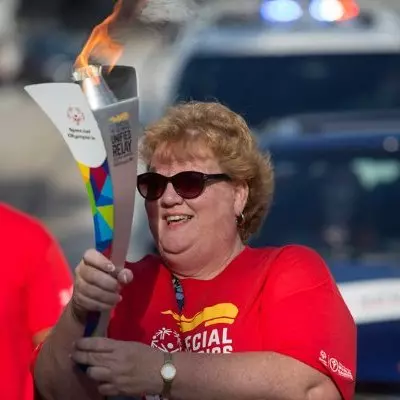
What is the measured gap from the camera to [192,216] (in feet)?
10.1

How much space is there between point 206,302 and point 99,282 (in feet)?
1.26

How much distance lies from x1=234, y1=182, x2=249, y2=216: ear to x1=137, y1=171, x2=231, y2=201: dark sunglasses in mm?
65

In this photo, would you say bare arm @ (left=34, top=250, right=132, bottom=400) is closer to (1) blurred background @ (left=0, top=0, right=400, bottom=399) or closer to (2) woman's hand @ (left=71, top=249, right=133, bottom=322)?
(2) woman's hand @ (left=71, top=249, right=133, bottom=322)

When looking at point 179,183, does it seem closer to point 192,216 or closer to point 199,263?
point 192,216

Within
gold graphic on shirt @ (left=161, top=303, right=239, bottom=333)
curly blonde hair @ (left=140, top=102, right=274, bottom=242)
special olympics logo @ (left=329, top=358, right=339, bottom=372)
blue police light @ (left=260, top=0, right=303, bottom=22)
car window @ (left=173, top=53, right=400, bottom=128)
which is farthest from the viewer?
blue police light @ (left=260, top=0, right=303, bottom=22)

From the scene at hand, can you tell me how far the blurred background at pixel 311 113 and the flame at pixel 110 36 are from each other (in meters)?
0.06

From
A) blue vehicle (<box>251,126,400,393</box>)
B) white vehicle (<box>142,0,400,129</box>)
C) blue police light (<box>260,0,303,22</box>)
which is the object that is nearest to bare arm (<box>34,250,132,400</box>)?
blue vehicle (<box>251,126,400,393</box>)

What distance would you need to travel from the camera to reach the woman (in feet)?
9.21

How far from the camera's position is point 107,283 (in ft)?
9.06

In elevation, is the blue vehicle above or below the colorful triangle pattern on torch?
below

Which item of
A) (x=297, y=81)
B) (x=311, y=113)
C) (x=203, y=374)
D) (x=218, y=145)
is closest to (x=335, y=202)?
(x=311, y=113)

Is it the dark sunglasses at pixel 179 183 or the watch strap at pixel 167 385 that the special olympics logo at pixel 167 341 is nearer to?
the watch strap at pixel 167 385

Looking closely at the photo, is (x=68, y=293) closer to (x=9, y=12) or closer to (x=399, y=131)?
(x=399, y=131)

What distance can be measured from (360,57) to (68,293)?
536cm
